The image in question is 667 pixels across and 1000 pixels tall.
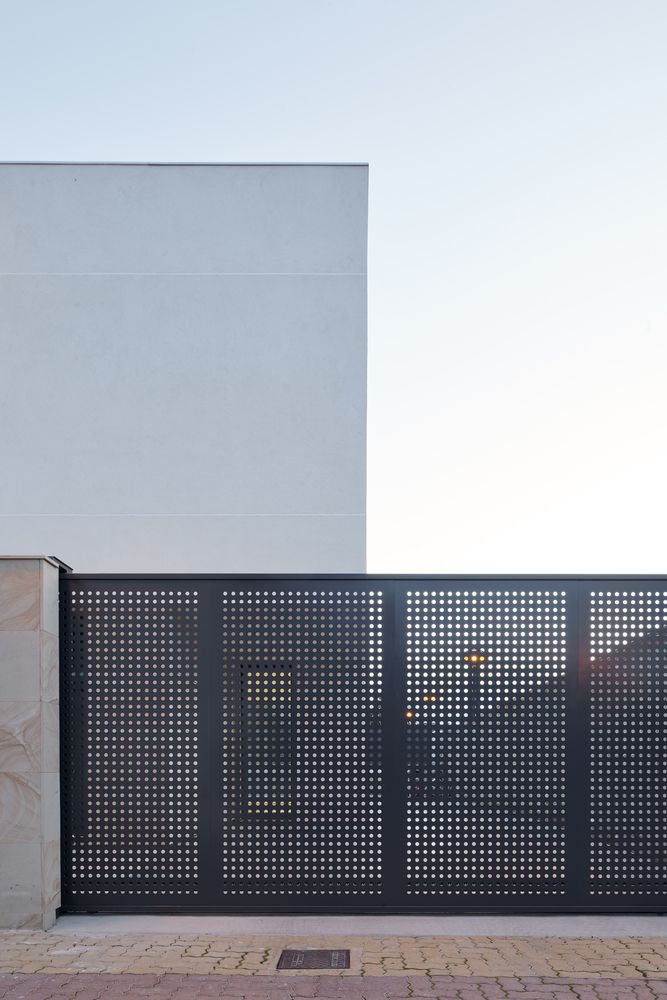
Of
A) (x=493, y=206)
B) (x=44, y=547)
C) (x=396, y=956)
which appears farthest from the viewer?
(x=493, y=206)

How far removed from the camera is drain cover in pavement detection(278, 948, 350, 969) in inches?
203

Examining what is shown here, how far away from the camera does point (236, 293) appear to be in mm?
11305

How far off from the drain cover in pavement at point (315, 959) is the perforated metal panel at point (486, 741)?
3.41 ft

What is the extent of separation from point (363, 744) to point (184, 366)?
247 inches

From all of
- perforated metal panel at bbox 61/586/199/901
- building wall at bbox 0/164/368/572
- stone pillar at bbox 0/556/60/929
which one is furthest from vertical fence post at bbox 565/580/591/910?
building wall at bbox 0/164/368/572

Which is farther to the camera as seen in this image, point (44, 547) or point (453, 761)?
point (44, 547)

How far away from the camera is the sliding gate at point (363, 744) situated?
6.24 meters

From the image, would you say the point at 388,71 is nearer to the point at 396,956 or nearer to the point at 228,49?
the point at 228,49

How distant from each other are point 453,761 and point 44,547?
6.43 m

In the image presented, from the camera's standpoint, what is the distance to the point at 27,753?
5.99m

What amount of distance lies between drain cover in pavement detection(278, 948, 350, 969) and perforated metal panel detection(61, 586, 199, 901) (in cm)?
115

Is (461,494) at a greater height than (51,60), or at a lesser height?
lesser

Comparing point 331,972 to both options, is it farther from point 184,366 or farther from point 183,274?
point 183,274

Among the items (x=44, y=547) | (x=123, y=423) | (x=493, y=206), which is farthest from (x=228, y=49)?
(x=44, y=547)
